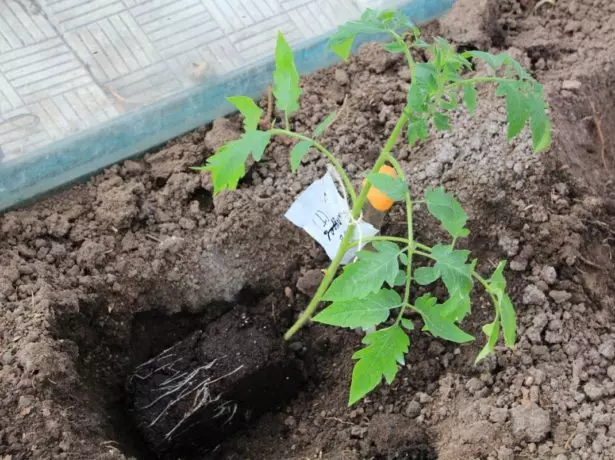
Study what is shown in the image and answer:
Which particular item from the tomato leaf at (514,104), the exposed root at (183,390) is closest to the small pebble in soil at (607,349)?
the tomato leaf at (514,104)

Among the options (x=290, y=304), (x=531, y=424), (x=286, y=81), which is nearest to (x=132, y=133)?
(x=290, y=304)

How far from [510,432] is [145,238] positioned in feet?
2.88

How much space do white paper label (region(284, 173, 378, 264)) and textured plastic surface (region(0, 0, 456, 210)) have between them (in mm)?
423

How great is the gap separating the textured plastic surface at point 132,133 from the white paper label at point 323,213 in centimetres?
42

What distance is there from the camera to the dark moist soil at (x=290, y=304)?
1445 millimetres

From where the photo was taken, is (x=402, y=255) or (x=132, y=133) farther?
(x=132, y=133)

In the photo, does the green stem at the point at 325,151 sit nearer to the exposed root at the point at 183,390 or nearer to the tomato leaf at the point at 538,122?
the tomato leaf at the point at 538,122

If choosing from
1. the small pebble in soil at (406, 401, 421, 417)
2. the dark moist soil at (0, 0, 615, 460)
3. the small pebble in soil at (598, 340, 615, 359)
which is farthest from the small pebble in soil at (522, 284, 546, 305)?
the small pebble in soil at (406, 401, 421, 417)

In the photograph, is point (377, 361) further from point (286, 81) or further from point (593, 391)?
point (593, 391)

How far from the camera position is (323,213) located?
4.80ft

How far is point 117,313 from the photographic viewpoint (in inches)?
62.1

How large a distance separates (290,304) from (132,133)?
1.87 feet

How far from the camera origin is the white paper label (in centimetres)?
145

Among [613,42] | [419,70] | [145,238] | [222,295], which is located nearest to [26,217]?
[145,238]
